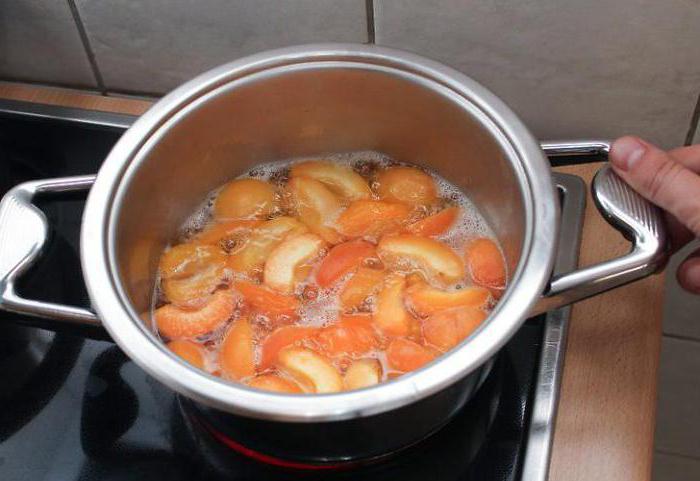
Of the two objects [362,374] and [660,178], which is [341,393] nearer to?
[362,374]

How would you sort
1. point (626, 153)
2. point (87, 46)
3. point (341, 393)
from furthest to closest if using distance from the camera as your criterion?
point (87, 46)
point (626, 153)
point (341, 393)

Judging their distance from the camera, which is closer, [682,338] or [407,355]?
[407,355]

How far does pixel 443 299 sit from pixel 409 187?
0.41 feet

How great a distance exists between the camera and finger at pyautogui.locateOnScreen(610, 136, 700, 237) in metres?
0.51

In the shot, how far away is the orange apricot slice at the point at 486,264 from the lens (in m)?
0.61

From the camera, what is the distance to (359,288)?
1.99ft

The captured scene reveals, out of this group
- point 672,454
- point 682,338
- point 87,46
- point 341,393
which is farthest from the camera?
point 672,454

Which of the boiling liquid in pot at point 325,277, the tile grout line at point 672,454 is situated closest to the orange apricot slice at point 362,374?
the boiling liquid in pot at point 325,277

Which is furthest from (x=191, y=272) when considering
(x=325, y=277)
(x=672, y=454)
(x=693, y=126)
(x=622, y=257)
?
(x=672, y=454)

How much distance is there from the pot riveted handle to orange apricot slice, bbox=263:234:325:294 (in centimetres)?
15

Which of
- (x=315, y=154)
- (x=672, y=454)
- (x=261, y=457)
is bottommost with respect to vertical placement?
(x=672, y=454)

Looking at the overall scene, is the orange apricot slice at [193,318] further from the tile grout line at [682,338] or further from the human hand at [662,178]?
the tile grout line at [682,338]

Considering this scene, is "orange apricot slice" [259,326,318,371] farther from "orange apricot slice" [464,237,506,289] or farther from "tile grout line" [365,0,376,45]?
"tile grout line" [365,0,376,45]

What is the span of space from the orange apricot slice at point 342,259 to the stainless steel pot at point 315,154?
0.10 meters
